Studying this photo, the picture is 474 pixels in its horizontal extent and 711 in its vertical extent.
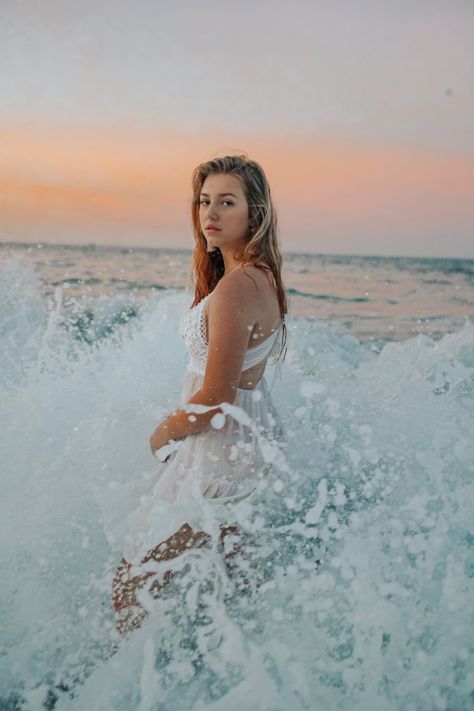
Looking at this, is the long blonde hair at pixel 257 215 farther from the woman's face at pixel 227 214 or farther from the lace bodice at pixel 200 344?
the lace bodice at pixel 200 344

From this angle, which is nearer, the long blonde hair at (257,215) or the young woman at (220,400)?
the young woman at (220,400)

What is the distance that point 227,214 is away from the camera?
2.25 metres

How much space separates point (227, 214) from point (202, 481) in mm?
907

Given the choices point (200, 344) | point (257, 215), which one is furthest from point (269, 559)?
point (257, 215)

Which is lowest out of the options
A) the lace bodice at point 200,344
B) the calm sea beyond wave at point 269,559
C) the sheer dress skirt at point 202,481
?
the calm sea beyond wave at point 269,559

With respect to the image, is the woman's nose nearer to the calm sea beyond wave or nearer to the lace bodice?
the lace bodice

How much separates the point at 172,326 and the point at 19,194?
24.8ft

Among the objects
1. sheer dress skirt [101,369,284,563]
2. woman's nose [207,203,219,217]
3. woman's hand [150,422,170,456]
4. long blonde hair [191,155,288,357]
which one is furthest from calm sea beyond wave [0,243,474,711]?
woman's nose [207,203,219,217]

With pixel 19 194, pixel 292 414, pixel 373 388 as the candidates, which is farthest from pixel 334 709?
pixel 19 194

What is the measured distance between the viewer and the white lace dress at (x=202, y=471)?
2.08 m

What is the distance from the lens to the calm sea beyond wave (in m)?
2.14

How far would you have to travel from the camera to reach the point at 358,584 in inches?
92.7

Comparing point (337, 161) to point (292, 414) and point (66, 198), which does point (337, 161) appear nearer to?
point (292, 414)

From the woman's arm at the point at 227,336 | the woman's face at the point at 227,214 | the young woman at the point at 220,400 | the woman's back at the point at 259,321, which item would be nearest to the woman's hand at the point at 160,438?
the young woman at the point at 220,400
